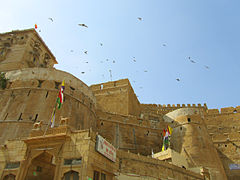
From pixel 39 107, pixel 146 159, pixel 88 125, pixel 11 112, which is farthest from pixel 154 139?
pixel 11 112

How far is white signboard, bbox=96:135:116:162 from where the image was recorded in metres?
11.1

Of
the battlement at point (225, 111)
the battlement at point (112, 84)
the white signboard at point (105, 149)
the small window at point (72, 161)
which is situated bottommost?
the small window at point (72, 161)

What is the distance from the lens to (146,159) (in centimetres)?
1590

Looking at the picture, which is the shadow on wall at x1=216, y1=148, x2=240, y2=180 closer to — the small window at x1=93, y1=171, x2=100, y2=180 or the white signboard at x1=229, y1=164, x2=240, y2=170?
the white signboard at x1=229, y1=164, x2=240, y2=170

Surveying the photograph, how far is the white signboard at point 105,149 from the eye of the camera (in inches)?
439

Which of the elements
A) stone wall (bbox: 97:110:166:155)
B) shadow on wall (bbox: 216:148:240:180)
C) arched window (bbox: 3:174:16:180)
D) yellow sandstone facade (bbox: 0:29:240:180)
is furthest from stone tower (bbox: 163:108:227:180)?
arched window (bbox: 3:174:16:180)

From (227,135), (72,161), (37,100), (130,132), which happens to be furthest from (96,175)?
(227,135)

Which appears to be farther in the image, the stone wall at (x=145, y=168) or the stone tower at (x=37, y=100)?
the stone tower at (x=37, y=100)

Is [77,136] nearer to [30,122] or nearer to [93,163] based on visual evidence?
[93,163]

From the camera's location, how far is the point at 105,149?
1176 centimetres

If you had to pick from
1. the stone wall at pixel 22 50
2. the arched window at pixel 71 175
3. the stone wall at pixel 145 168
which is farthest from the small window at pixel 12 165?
the stone wall at pixel 22 50

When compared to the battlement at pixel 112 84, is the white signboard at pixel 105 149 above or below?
below

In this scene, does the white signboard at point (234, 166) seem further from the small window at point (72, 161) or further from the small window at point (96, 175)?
the small window at point (72, 161)

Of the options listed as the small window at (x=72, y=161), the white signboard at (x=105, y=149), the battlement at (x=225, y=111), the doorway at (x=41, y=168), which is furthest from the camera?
the battlement at (x=225, y=111)
